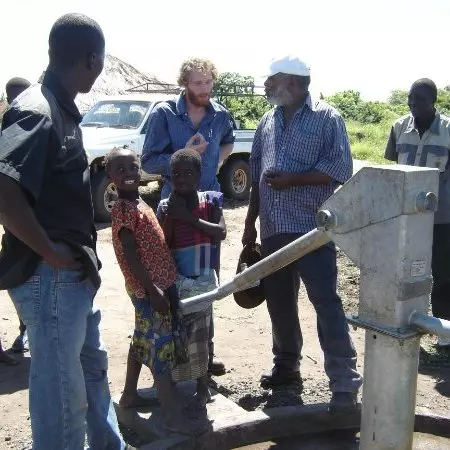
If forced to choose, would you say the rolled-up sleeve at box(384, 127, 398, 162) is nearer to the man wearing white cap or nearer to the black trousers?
the black trousers

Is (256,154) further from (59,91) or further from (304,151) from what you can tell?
(59,91)

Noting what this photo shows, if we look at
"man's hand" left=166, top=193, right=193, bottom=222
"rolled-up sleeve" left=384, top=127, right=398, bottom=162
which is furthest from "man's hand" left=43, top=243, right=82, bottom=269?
"rolled-up sleeve" left=384, top=127, right=398, bottom=162

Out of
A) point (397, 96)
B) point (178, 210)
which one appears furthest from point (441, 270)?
point (397, 96)

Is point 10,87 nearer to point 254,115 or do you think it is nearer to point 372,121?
point 254,115

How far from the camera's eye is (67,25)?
2342 mm

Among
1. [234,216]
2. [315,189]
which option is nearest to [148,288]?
[315,189]

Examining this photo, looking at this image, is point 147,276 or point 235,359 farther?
point 235,359

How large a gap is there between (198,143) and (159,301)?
109 centimetres

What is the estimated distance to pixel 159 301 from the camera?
2963mm

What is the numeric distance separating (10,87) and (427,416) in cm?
349

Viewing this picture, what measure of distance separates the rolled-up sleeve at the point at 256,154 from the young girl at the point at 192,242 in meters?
0.62

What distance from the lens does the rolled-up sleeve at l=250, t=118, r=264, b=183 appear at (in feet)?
12.6

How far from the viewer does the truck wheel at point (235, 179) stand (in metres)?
11.2

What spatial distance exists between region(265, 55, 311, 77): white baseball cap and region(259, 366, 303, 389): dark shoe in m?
1.67
